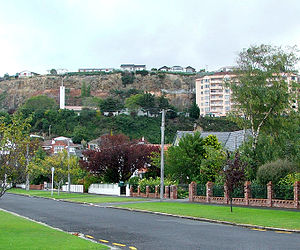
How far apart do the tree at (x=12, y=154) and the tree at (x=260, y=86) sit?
25.7 m

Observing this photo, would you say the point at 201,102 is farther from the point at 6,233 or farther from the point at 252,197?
the point at 6,233

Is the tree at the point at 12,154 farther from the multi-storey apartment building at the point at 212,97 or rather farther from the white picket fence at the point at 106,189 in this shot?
the multi-storey apartment building at the point at 212,97

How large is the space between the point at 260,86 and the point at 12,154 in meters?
28.1

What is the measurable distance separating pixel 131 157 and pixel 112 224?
123 ft

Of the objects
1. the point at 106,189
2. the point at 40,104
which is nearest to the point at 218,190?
the point at 106,189

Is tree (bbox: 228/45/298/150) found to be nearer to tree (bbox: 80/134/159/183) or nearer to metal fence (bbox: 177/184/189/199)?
metal fence (bbox: 177/184/189/199)

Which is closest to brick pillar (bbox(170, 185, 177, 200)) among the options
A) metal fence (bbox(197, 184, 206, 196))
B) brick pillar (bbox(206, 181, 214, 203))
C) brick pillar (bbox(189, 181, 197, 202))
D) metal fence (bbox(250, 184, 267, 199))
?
brick pillar (bbox(189, 181, 197, 202))

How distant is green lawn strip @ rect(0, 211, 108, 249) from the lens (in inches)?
556

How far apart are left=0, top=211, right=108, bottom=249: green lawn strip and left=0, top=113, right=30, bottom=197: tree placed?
2.20 m

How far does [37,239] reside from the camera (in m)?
15.7

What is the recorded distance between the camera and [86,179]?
69.5 meters

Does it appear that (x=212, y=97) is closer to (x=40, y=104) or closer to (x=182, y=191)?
(x=40, y=104)

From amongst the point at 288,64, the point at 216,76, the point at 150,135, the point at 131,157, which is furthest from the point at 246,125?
the point at 216,76

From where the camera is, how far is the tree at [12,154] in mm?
20484
